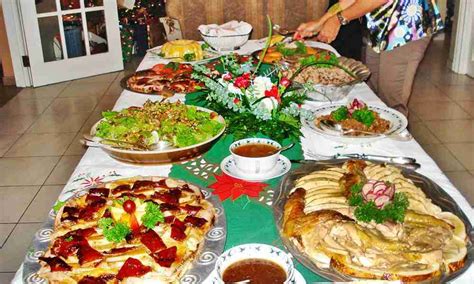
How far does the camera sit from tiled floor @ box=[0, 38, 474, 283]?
285 cm

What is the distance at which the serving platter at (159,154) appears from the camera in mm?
1492

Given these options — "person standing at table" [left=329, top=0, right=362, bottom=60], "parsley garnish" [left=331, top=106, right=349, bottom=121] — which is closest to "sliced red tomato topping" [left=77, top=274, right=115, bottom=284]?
"parsley garnish" [left=331, top=106, right=349, bottom=121]

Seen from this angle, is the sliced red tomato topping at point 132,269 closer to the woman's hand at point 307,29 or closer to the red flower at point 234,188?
the red flower at point 234,188

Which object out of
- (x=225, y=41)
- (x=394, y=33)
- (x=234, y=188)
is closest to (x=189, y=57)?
(x=225, y=41)

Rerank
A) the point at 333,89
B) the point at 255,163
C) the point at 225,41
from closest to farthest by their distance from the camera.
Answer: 1. the point at 255,163
2. the point at 333,89
3. the point at 225,41

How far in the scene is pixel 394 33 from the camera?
239 centimetres

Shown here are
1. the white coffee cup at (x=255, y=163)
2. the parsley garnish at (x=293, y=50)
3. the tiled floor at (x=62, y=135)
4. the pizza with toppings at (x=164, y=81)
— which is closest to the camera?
the white coffee cup at (x=255, y=163)

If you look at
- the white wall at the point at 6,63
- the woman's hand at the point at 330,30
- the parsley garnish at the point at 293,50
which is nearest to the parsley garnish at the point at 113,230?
the woman's hand at the point at 330,30

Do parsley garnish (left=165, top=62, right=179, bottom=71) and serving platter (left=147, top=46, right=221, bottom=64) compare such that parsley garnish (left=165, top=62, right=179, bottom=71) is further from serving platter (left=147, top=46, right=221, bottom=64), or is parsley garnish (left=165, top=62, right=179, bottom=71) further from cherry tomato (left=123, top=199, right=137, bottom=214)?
cherry tomato (left=123, top=199, right=137, bottom=214)

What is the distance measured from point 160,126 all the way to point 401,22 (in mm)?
1243

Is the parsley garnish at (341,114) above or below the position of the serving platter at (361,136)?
above

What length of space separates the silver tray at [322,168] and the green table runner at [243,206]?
1.7 inches

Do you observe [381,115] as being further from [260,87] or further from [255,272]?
[255,272]

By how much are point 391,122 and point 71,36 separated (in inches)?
154
